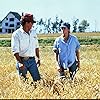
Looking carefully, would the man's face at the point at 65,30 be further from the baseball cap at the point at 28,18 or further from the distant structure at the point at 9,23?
the distant structure at the point at 9,23

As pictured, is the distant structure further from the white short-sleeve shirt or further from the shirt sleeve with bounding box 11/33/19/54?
the shirt sleeve with bounding box 11/33/19/54

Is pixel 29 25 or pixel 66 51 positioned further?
pixel 66 51

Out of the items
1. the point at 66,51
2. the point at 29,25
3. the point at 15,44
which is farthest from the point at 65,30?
the point at 15,44

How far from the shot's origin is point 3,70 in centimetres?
883

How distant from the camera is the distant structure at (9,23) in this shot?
98.0 m

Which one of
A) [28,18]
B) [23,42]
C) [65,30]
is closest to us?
[28,18]

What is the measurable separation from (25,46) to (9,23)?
9428 centimetres

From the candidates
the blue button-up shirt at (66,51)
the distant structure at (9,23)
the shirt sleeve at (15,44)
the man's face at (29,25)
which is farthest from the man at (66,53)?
the distant structure at (9,23)

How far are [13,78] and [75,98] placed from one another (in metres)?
2.93

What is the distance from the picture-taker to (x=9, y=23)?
99875mm

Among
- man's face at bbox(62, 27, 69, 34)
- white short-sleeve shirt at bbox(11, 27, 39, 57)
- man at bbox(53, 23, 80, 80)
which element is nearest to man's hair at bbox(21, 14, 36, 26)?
white short-sleeve shirt at bbox(11, 27, 39, 57)

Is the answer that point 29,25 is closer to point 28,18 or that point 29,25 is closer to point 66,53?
point 28,18

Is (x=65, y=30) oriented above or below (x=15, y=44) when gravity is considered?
above

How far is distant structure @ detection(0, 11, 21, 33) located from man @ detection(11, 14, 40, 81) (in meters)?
91.1
